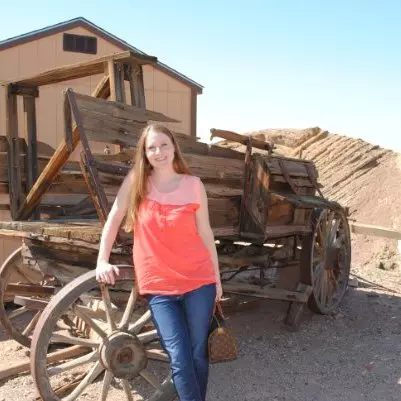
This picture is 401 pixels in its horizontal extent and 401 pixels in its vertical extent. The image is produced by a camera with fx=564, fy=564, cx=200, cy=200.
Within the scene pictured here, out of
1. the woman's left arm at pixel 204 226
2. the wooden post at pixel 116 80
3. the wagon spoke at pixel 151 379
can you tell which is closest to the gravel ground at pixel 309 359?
the wagon spoke at pixel 151 379

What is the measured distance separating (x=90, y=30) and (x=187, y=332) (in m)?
6.51

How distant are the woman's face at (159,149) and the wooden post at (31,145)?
278cm

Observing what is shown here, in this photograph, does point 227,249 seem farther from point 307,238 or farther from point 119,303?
point 119,303

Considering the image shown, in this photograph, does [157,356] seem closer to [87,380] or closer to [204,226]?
[87,380]

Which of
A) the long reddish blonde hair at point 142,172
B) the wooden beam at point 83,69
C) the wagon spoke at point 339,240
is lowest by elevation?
the wagon spoke at point 339,240

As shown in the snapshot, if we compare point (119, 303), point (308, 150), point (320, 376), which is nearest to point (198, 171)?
point (119, 303)

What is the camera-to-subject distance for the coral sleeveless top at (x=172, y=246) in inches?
123

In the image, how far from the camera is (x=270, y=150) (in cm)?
584

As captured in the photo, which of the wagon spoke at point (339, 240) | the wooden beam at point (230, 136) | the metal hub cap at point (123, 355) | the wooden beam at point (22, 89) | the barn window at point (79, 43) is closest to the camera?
the metal hub cap at point (123, 355)

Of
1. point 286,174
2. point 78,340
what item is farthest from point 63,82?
point 78,340

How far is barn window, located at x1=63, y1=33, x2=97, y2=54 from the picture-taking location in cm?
835

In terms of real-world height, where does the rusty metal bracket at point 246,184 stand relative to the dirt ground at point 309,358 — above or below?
above

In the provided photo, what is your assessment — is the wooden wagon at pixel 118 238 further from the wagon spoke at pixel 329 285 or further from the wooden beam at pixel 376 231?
the wooden beam at pixel 376 231

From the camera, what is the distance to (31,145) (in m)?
5.74
